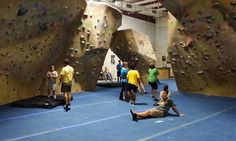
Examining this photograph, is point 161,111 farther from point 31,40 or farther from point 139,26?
point 139,26

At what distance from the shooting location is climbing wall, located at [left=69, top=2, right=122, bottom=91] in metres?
10.6

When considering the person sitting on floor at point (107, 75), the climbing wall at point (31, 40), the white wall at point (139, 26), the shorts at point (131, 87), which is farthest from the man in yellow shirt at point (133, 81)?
the white wall at point (139, 26)

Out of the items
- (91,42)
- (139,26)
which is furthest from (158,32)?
(91,42)

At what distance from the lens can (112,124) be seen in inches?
229

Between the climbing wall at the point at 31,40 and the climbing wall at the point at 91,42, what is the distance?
40 centimetres

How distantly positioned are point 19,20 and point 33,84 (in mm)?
3241

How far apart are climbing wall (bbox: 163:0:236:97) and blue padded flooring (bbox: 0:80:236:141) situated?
76.4 inches

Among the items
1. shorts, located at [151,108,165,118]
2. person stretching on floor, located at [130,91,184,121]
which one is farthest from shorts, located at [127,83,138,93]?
shorts, located at [151,108,165,118]

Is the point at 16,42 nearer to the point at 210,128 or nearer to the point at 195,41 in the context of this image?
the point at 210,128

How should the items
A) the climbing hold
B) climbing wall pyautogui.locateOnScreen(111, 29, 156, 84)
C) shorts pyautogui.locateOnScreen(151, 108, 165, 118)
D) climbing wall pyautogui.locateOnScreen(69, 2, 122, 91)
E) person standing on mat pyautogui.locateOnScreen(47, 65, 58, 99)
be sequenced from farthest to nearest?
climbing wall pyautogui.locateOnScreen(111, 29, 156, 84) < climbing wall pyautogui.locateOnScreen(69, 2, 122, 91) < person standing on mat pyautogui.locateOnScreen(47, 65, 58, 99) < shorts pyautogui.locateOnScreen(151, 108, 165, 118) < the climbing hold

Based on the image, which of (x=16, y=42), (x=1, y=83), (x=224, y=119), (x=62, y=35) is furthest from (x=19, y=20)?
(x=224, y=119)

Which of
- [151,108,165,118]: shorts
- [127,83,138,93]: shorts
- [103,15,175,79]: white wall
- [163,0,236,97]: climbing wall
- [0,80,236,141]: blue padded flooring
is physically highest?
[103,15,175,79]: white wall

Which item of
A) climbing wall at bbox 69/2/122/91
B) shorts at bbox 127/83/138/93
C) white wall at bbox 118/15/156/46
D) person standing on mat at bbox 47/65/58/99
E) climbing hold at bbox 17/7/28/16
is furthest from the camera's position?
white wall at bbox 118/15/156/46

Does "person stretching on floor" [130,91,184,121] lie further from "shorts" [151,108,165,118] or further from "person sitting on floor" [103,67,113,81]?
"person sitting on floor" [103,67,113,81]
